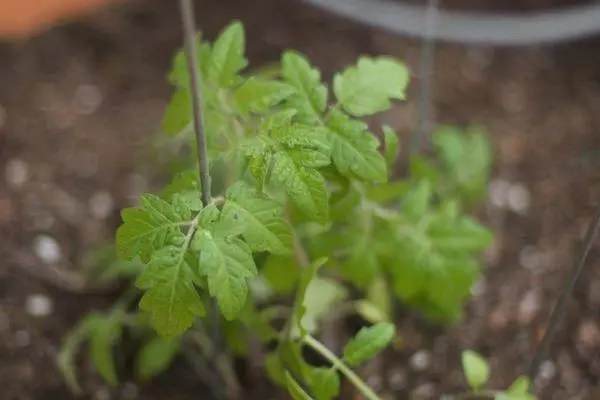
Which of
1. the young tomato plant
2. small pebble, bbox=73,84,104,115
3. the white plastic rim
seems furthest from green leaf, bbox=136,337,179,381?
the white plastic rim

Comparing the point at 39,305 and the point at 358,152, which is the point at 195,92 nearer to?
the point at 358,152

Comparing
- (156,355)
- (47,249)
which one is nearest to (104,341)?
(156,355)

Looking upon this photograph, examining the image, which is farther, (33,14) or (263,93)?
(33,14)

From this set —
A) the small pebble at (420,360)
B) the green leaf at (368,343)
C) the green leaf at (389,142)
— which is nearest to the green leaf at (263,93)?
the green leaf at (389,142)

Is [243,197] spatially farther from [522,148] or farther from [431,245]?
[522,148]

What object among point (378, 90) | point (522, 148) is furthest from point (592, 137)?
point (378, 90)

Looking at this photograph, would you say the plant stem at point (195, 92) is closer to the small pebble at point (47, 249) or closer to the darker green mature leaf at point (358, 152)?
the darker green mature leaf at point (358, 152)

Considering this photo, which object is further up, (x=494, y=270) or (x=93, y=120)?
(x=93, y=120)
